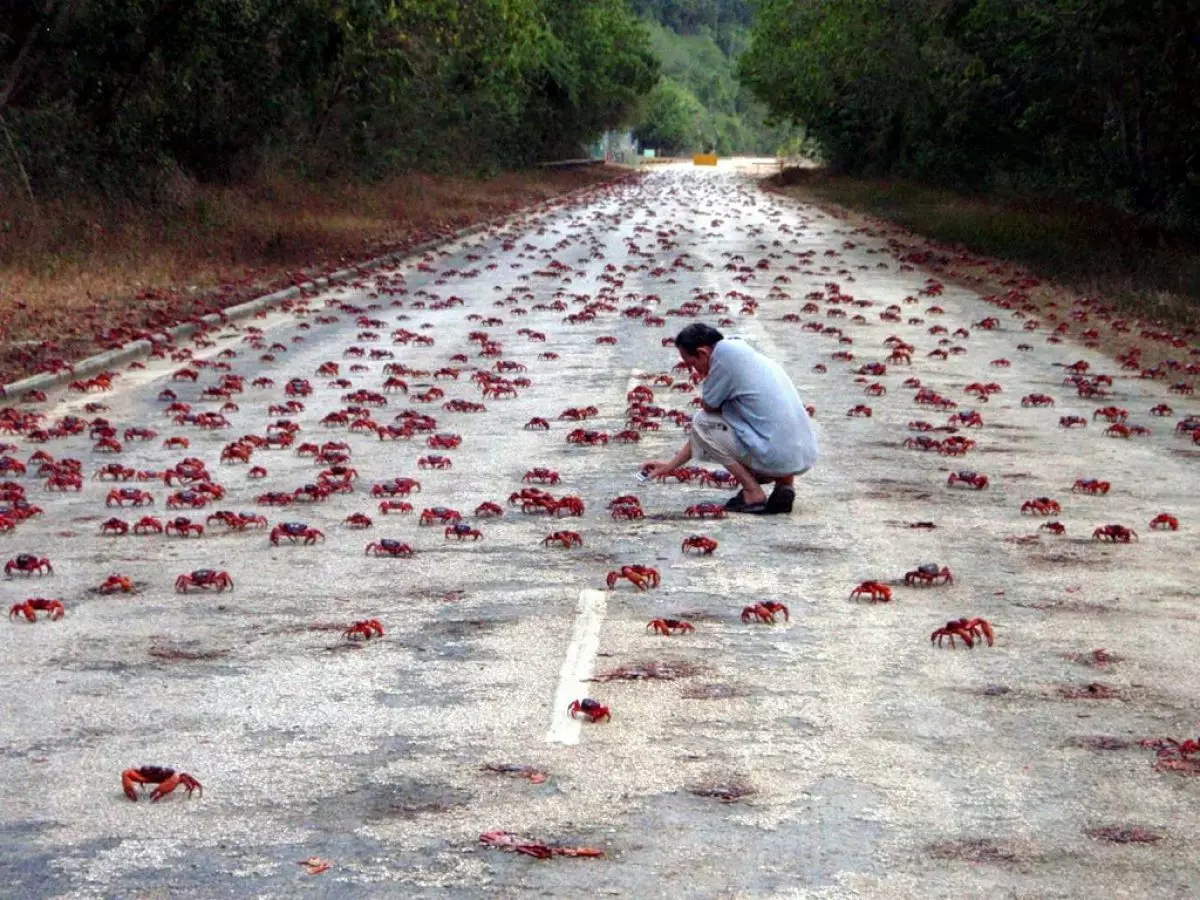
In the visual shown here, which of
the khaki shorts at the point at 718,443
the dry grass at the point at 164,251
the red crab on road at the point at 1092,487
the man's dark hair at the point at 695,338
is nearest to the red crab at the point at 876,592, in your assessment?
the khaki shorts at the point at 718,443

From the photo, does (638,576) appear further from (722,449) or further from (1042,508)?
(1042,508)

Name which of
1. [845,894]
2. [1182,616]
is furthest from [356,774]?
[1182,616]

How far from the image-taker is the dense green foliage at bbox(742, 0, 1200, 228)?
3008cm

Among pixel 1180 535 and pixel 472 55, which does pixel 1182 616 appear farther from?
pixel 472 55

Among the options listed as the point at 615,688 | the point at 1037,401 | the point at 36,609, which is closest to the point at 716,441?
the point at 615,688

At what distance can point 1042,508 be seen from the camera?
10328mm

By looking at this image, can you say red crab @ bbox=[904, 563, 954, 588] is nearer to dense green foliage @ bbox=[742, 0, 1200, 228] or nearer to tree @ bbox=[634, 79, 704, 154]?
dense green foliage @ bbox=[742, 0, 1200, 228]

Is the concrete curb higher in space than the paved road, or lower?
lower

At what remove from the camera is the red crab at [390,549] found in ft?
30.2

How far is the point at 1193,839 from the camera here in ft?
17.4

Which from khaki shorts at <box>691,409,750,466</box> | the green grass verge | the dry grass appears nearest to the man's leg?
khaki shorts at <box>691,409,750,466</box>

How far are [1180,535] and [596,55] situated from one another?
6729 centimetres

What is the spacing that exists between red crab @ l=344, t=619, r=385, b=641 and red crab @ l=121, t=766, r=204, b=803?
1.95 m

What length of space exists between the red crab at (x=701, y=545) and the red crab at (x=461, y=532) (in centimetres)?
118
